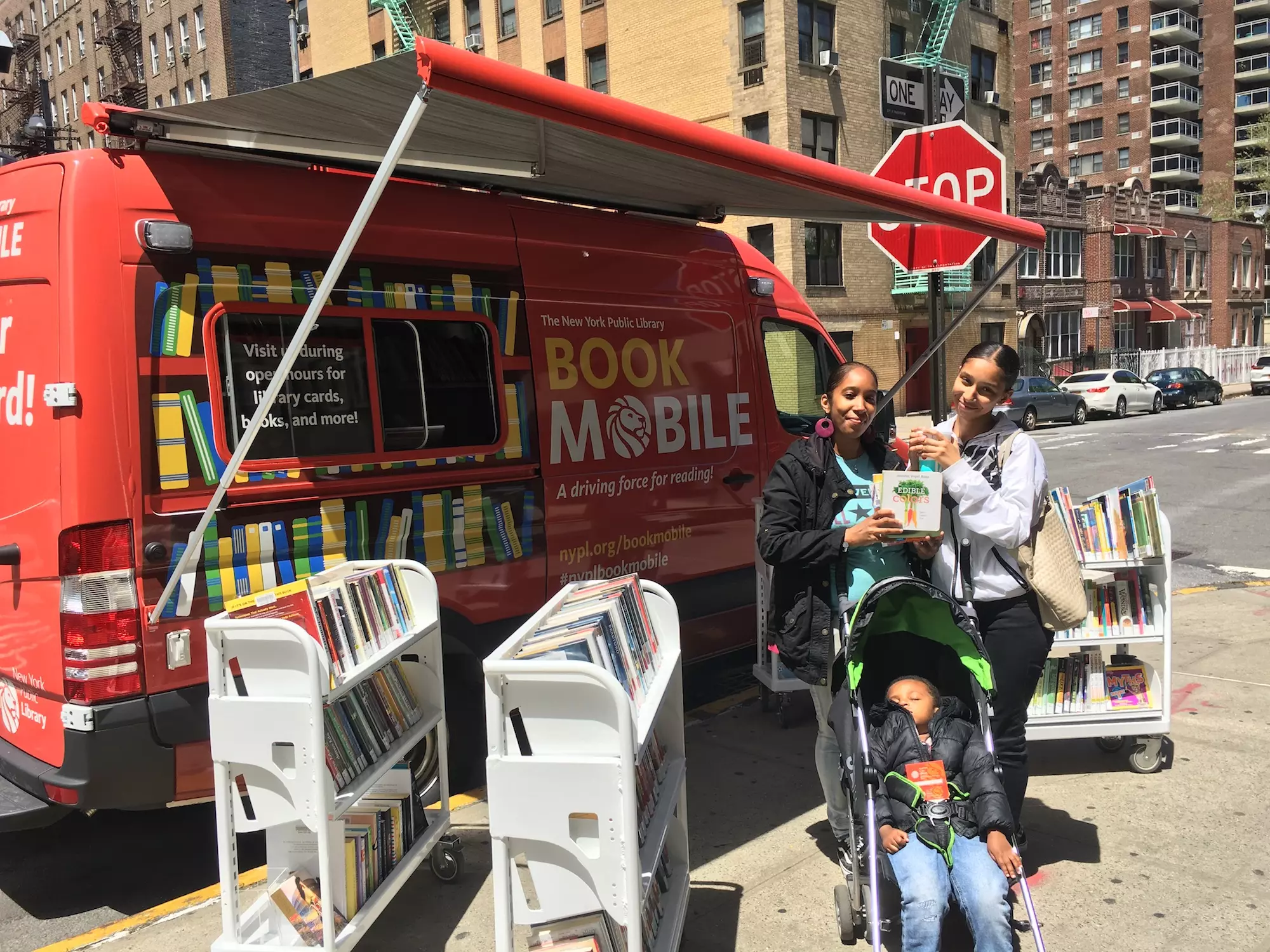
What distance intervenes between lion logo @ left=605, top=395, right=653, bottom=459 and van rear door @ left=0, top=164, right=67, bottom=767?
97.5 inches

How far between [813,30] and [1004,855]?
29934 mm

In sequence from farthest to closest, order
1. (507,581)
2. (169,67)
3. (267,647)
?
(169,67) → (507,581) → (267,647)

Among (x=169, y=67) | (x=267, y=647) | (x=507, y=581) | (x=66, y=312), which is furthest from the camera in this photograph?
(x=169, y=67)

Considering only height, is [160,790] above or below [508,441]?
below

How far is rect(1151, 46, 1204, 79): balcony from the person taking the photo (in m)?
69.2

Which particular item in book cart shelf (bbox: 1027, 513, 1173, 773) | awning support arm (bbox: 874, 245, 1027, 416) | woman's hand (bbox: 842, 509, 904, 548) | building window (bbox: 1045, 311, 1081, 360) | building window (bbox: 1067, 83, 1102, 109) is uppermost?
building window (bbox: 1067, 83, 1102, 109)

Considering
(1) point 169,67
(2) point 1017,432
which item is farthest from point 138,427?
(1) point 169,67

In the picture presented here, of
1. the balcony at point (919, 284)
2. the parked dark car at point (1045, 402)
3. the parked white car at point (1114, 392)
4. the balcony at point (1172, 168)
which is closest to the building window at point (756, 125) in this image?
the balcony at point (919, 284)

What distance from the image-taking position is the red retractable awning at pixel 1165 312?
49.6 meters

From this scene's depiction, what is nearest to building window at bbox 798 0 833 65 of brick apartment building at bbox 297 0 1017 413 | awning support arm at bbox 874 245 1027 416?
brick apartment building at bbox 297 0 1017 413

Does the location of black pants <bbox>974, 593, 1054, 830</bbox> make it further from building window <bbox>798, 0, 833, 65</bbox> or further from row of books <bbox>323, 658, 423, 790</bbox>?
building window <bbox>798, 0, 833, 65</bbox>

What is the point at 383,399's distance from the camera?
4227mm

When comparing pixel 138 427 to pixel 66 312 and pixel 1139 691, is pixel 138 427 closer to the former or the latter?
pixel 66 312

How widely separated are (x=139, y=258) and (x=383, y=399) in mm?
1066
